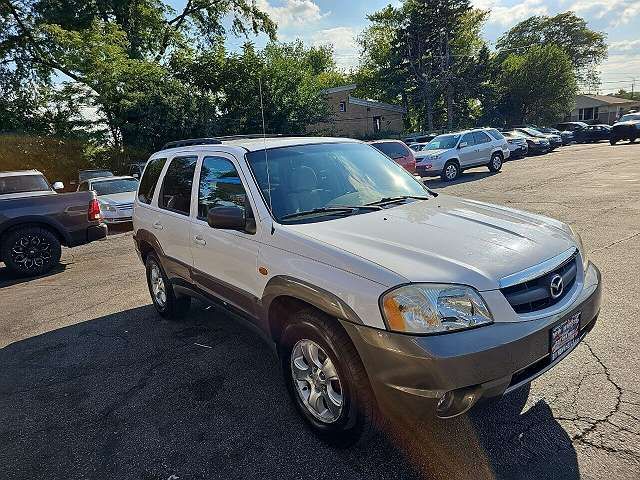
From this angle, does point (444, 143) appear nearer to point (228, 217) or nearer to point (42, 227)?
point (42, 227)

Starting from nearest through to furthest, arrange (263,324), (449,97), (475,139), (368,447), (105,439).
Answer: (368,447) < (105,439) < (263,324) < (475,139) < (449,97)

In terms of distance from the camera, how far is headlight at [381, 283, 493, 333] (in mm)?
2123

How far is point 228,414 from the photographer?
3.04m

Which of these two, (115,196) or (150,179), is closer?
(150,179)

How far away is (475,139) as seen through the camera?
Answer: 16766 millimetres

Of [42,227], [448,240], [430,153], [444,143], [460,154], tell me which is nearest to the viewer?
[448,240]

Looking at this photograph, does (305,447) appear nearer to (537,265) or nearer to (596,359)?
(537,265)

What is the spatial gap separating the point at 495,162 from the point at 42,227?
49.7ft

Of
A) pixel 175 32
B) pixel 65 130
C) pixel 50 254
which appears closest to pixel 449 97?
pixel 175 32

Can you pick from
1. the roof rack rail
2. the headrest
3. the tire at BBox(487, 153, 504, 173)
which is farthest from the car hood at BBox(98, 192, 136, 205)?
the tire at BBox(487, 153, 504, 173)

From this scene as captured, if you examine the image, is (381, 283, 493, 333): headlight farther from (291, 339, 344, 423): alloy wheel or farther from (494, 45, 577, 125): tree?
(494, 45, 577, 125): tree

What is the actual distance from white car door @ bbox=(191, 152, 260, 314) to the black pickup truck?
4.99 m

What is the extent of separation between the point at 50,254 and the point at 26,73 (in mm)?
19505

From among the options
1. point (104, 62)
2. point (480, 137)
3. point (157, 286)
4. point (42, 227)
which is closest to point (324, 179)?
point (157, 286)
